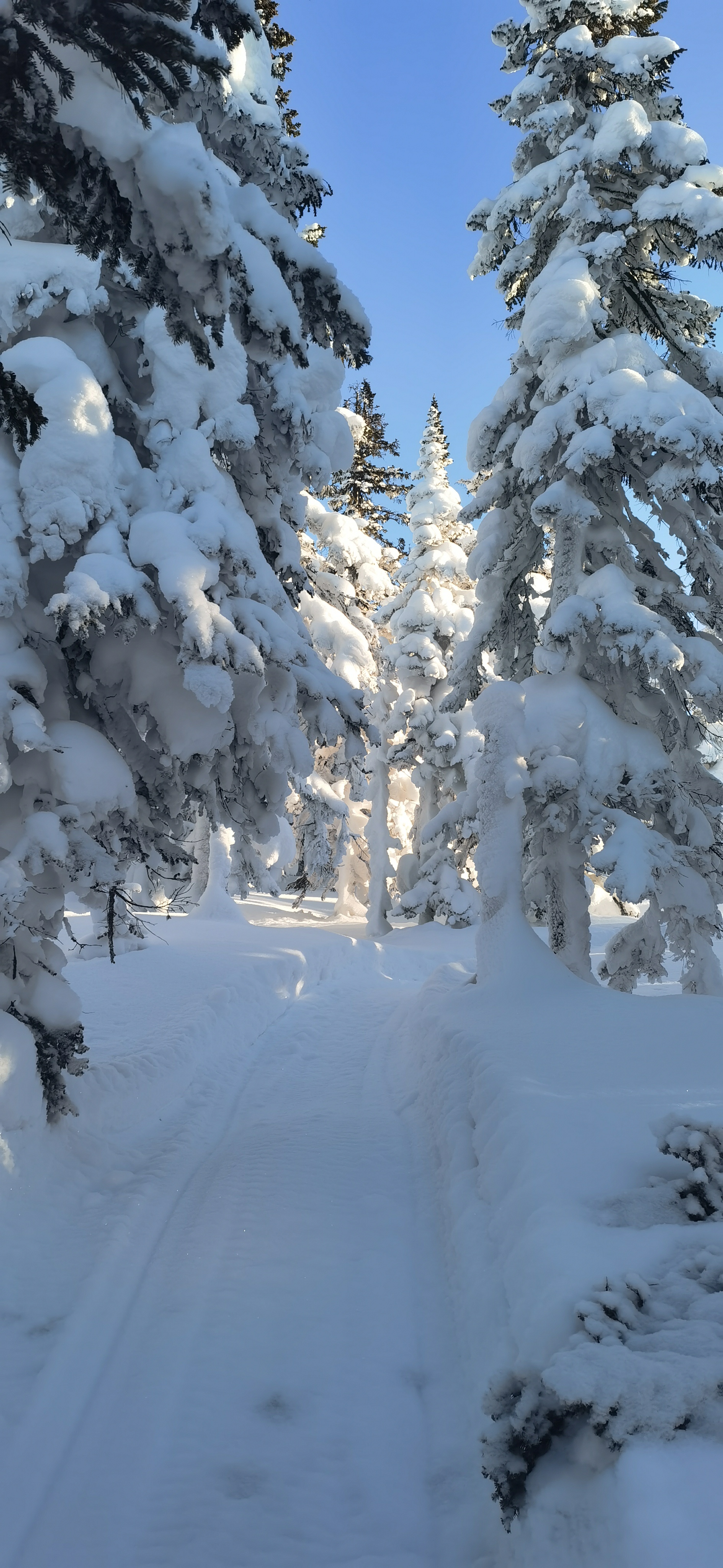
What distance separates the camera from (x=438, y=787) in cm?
2478

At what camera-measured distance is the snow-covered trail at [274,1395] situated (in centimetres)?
303

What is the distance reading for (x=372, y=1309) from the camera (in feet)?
14.7

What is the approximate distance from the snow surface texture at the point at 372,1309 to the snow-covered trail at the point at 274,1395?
0.04 feet

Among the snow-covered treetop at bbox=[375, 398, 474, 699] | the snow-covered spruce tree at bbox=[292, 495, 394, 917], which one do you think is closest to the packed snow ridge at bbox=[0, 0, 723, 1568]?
the snow-covered spruce tree at bbox=[292, 495, 394, 917]

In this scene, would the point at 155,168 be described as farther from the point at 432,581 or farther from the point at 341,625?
the point at 432,581

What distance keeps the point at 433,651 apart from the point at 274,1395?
21.2 meters

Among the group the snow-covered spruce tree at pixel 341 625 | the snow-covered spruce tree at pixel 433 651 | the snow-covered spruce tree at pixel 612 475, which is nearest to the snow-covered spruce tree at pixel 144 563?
the snow-covered spruce tree at pixel 612 475

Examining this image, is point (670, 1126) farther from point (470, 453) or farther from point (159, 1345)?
point (470, 453)

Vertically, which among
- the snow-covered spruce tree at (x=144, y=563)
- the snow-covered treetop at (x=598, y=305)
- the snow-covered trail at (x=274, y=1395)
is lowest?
the snow-covered trail at (x=274, y=1395)

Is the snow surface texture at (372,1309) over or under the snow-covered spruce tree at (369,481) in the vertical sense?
under

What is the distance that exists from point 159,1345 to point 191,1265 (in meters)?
0.76

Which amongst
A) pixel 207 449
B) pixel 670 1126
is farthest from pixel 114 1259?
pixel 207 449

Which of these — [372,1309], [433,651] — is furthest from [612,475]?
[433,651]

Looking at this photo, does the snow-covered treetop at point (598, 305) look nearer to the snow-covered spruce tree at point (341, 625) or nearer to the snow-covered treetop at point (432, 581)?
the snow-covered spruce tree at point (341, 625)
